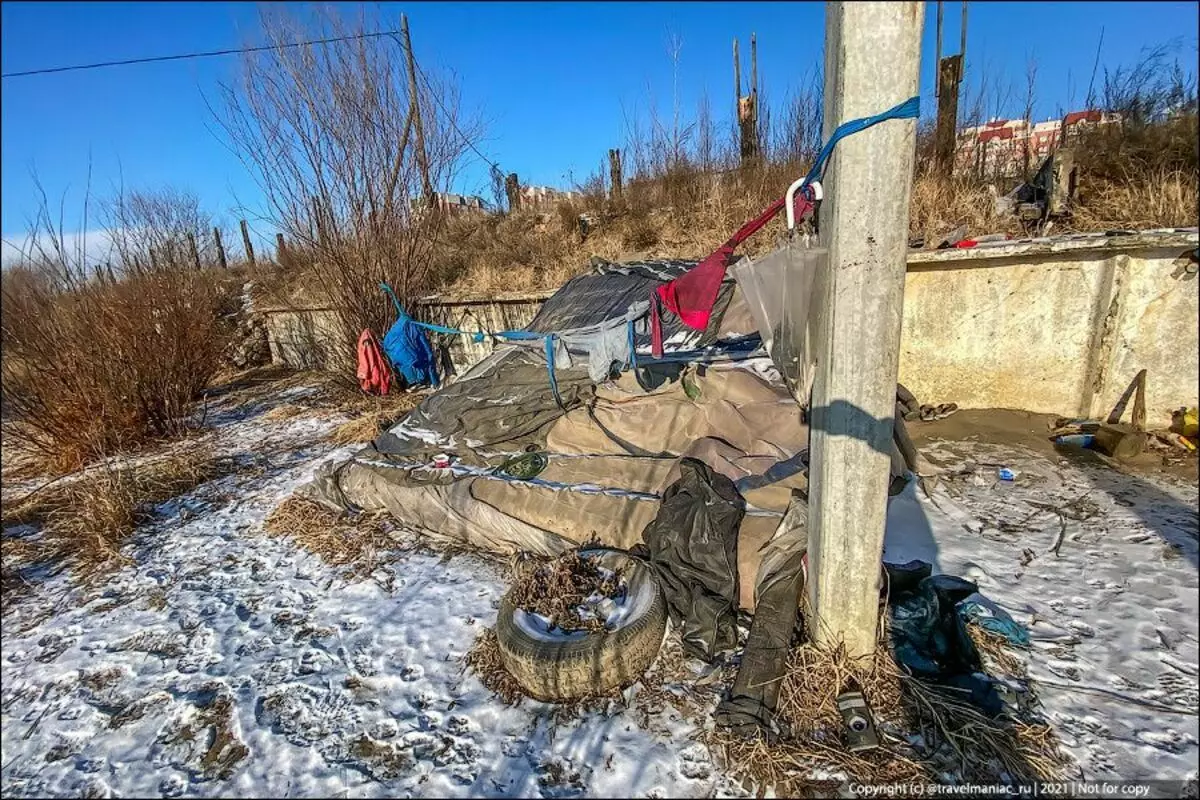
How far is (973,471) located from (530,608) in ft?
11.1

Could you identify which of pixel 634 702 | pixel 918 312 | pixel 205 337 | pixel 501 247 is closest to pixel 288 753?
pixel 634 702

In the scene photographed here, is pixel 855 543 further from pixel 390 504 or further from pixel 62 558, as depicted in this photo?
pixel 62 558

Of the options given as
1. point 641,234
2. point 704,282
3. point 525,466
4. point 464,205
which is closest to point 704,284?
point 704,282

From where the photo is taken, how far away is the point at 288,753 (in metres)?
2.09

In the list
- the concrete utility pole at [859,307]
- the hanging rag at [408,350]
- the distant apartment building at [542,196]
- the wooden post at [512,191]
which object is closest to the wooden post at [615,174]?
the distant apartment building at [542,196]

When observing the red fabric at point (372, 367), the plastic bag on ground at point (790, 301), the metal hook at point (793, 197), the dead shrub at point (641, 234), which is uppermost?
the dead shrub at point (641, 234)

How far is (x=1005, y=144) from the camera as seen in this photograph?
6.63 metres

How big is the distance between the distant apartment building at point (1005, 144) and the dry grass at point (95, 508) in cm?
970

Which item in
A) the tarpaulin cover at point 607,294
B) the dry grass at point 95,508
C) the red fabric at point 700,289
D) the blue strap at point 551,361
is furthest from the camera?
the tarpaulin cover at point 607,294

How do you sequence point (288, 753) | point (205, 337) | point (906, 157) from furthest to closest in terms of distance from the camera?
point (205, 337) < point (288, 753) < point (906, 157)

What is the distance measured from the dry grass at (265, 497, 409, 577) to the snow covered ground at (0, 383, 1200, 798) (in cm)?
13

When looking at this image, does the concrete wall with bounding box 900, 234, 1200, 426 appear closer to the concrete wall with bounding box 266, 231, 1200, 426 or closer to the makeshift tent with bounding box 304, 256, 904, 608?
the concrete wall with bounding box 266, 231, 1200, 426

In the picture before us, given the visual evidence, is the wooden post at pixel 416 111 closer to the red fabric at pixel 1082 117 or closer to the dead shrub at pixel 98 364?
the dead shrub at pixel 98 364

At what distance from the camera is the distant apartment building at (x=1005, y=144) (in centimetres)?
627
